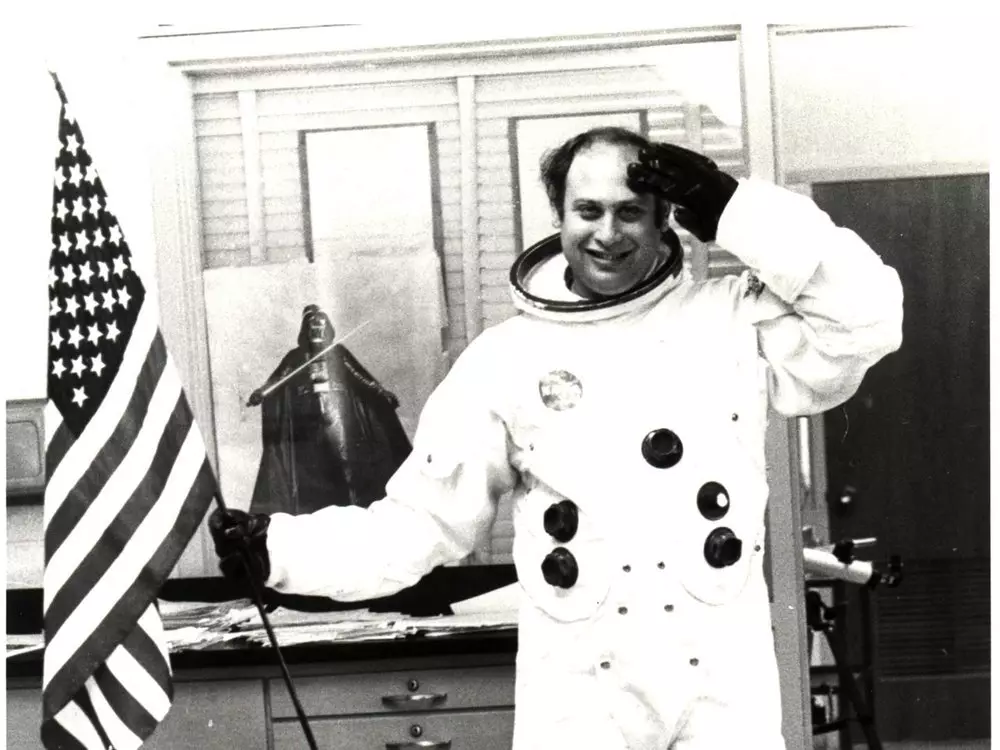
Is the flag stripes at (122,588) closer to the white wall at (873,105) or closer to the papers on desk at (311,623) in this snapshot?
the papers on desk at (311,623)

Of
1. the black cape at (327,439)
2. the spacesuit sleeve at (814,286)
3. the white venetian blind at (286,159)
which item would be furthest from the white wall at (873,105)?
the black cape at (327,439)

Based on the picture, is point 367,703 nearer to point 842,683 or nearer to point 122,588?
point 122,588

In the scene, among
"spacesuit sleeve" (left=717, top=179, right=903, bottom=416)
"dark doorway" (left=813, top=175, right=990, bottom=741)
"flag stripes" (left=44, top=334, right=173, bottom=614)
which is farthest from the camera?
"dark doorway" (left=813, top=175, right=990, bottom=741)

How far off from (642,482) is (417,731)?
848mm

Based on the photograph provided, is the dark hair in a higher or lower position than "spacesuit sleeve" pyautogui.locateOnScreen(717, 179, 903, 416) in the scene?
higher

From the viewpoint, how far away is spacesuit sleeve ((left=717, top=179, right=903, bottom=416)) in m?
1.62

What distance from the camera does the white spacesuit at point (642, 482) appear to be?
1.66 meters

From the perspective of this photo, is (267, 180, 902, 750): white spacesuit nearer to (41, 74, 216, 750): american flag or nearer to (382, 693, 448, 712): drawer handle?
(41, 74, 216, 750): american flag

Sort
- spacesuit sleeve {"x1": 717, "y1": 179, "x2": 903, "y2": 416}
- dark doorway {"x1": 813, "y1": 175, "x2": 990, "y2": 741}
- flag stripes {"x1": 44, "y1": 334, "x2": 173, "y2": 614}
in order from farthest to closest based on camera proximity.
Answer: dark doorway {"x1": 813, "y1": 175, "x2": 990, "y2": 741}, flag stripes {"x1": 44, "y1": 334, "x2": 173, "y2": 614}, spacesuit sleeve {"x1": 717, "y1": 179, "x2": 903, "y2": 416}

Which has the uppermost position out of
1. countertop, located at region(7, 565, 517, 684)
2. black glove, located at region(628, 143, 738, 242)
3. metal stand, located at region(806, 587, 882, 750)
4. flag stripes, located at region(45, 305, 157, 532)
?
black glove, located at region(628, 143, 738, 242)

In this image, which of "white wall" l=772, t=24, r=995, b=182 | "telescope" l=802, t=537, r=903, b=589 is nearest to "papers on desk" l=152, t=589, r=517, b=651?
"telescope" l=802, t=537, r=903, b=589

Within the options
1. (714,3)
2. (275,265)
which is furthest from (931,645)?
(275,265)

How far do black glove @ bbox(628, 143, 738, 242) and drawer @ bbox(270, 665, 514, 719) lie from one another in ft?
3.21

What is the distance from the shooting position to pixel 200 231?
2449mm
